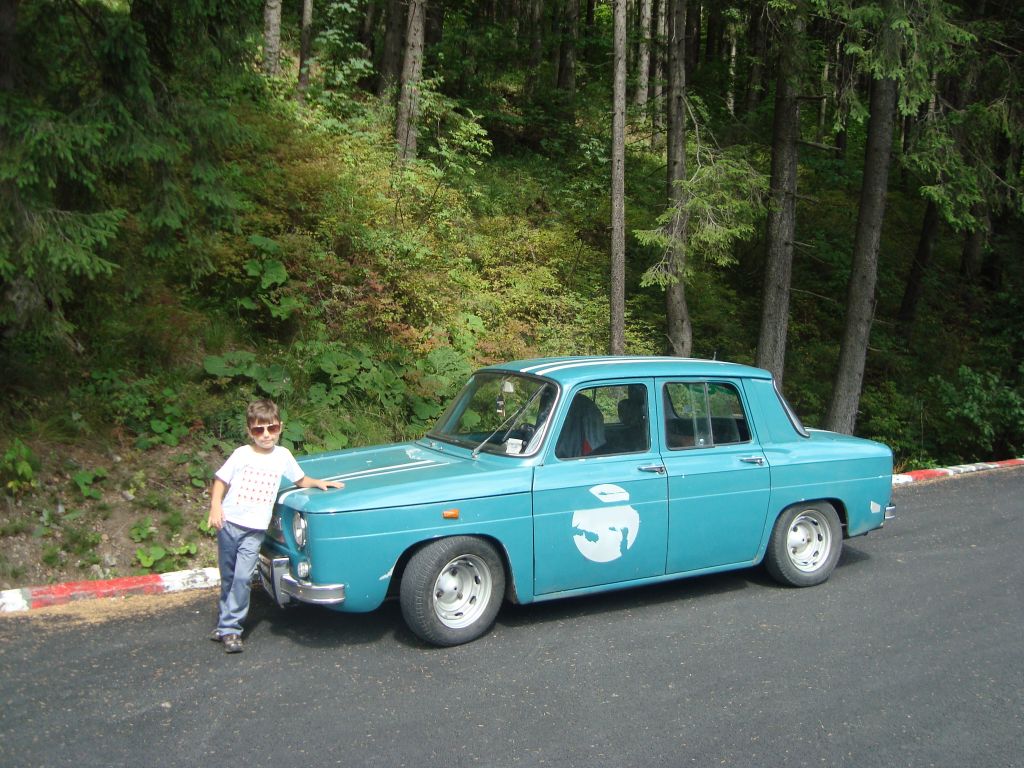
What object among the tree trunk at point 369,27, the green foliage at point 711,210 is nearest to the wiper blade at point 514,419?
the green foliage at point 711,210

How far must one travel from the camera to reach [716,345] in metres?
17.8

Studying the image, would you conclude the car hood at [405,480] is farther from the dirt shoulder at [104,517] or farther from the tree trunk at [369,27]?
the tree trunk at [369,27]

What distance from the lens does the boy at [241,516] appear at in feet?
17.8

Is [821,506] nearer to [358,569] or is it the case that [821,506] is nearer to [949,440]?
[358,569]

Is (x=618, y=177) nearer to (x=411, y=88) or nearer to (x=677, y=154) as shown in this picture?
(x=677, y=154)

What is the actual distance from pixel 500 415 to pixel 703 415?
5.46 feet

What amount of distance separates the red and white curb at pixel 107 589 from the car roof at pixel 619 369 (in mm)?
2928

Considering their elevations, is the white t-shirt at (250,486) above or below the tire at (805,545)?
above

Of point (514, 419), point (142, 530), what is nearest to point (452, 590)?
point (514, 419)

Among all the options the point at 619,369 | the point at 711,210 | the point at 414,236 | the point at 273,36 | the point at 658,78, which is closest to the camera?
the point at 619,369

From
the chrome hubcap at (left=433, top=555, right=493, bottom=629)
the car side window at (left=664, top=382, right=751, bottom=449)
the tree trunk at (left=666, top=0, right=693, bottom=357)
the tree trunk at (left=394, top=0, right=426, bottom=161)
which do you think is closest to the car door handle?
the car side window at (left=664, top=382, right=751, bottom=449)

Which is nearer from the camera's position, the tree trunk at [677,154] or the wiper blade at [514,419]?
the wiper blade at [514,419]

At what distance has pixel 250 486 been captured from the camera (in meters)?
5.44

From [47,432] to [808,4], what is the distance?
1225 centimetres
